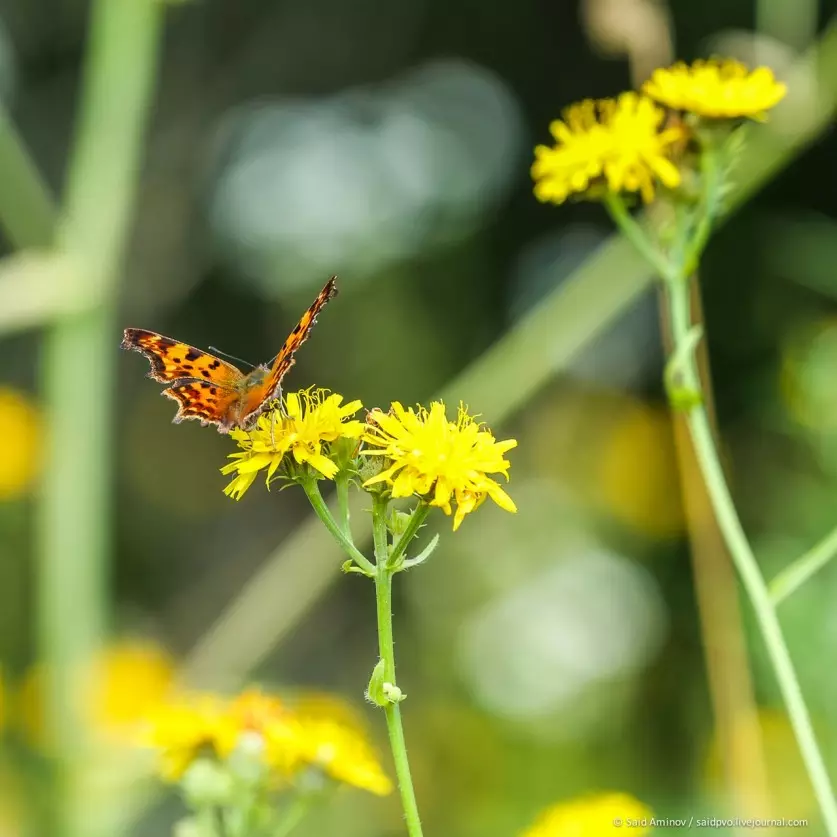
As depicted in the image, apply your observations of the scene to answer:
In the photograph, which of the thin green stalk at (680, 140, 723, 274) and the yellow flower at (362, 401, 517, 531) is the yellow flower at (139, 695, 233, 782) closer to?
the yellow flower at (362, 401, 517, 531)

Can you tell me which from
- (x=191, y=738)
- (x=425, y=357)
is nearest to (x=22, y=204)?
(x=191, y=738)

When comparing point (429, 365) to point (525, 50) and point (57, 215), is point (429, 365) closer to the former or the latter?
point (525, 50)

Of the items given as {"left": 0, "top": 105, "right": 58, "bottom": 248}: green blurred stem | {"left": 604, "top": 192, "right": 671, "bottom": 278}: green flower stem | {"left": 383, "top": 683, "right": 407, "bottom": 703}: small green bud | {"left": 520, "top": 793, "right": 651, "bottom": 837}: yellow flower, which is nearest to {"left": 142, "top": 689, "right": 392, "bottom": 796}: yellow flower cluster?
{"left": 520, "top": 793, "right": 651, "bottom": 837}: yellow flower

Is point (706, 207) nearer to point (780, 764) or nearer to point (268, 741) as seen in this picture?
point (268, 741)

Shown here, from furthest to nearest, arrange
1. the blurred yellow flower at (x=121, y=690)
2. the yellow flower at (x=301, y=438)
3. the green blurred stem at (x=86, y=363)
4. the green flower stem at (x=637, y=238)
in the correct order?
the blurred yellow flower at (x=121, y=690), the green blurred stem at (x=86, y=363), the green flower stem at (x=637, y=238), the yellow flower at (x=301, y=438)

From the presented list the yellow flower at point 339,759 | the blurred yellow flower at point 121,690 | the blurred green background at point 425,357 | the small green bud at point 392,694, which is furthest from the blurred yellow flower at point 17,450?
the small green bud at point 392,694

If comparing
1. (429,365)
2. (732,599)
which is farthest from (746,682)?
(429,365)

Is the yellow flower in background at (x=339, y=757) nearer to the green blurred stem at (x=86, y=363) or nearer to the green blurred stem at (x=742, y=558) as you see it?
the green blurred stem at (x=742, y=558)
